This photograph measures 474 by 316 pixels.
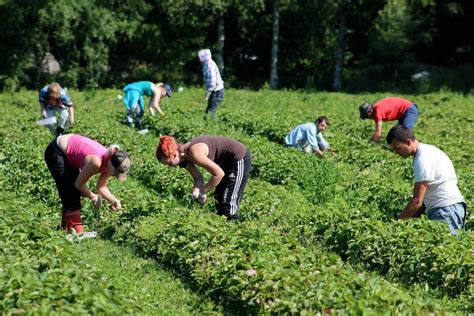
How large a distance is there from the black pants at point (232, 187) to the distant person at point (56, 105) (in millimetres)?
5999

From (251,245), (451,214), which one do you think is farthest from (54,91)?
(451,214)

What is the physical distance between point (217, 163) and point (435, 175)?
235 cm

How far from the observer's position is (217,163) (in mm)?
7418

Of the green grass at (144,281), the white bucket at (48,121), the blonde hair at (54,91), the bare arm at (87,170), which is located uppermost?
the blonde hair at (54,91)

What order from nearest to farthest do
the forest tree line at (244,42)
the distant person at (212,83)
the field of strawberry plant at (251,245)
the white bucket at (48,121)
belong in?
the field of strawberry plant at (251,245) → the white bucket at (48,121) → the distant person at (212,83) → the forest tree line at (244,42)

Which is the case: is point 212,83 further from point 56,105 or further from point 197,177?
point 197,177

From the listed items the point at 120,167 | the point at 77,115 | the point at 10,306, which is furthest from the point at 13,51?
the point at 10,306

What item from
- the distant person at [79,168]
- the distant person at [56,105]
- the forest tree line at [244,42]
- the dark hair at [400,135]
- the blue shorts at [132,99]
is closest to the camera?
the dark hair at [400,135]

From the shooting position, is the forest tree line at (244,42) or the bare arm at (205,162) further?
the forest tree line at (244,42)

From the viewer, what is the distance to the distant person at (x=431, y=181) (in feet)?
21.0

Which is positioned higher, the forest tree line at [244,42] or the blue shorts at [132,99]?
the forest tree line at [244,42]

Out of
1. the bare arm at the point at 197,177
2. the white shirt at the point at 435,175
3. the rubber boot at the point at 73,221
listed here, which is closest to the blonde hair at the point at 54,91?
the rubber boot at the point at 73,221

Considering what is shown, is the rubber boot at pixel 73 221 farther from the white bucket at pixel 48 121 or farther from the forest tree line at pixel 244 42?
the forest tree line at pixel 244 42

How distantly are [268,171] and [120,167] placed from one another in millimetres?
4218
